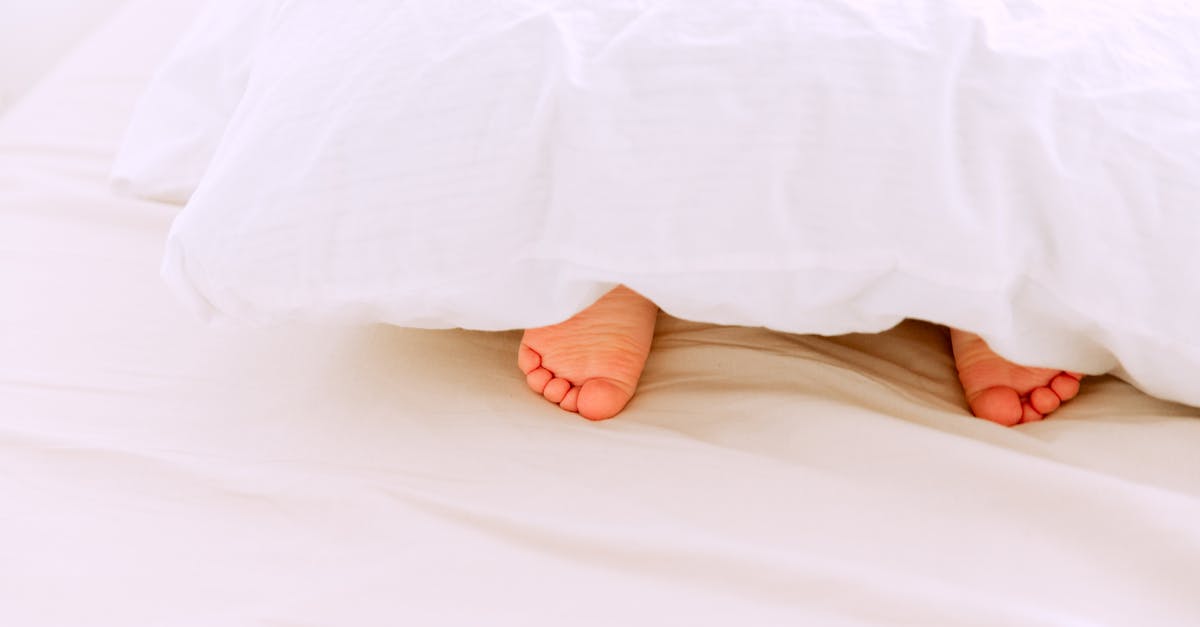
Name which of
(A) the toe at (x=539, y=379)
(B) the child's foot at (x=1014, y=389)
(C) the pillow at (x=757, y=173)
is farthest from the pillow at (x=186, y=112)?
(B) the child's foot at (x=1014, y=389)

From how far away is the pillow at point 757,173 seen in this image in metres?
0.60

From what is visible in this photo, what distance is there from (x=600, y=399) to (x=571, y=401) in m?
0.03

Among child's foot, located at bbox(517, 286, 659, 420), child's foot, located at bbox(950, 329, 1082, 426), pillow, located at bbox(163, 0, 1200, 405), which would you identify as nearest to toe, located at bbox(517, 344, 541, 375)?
child's foot, located at bbox(517, 286, 659, 420)

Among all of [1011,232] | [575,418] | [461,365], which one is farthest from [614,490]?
[1011,232]

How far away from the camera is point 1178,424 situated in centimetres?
67

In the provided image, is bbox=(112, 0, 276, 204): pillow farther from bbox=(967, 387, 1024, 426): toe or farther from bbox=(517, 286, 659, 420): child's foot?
bbox=(967, 387, 1024, 426): toe

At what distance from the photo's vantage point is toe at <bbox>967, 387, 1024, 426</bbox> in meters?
0.72

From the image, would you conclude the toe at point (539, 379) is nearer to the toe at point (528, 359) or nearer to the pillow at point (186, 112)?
the toe at point (528, 359)

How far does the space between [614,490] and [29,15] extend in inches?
64.7

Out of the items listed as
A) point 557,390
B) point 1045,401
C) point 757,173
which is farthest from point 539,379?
point 1045,401

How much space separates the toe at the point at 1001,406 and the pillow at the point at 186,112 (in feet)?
2.22

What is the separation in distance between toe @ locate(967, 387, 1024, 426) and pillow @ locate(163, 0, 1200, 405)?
5 cm

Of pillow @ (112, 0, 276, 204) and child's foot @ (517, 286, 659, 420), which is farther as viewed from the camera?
pillow @ (112, 0, 276, 204)

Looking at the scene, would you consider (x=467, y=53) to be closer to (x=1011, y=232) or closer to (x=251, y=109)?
(x=251, y=109)
